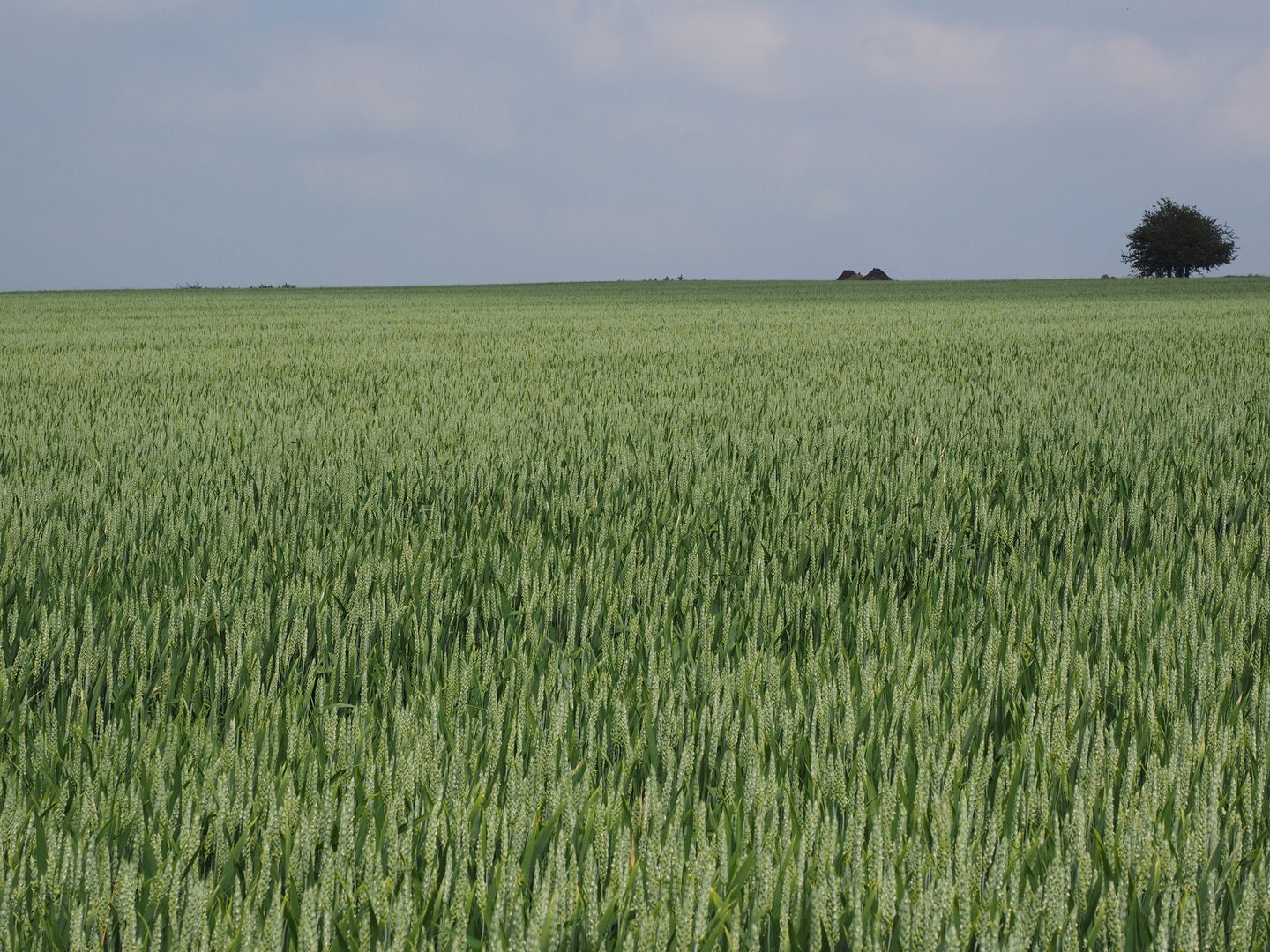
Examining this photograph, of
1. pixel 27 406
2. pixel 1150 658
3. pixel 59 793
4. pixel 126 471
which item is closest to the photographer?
pixel 59 793

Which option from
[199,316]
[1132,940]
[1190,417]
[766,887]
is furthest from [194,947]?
[199,316]

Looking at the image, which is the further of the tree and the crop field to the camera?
the tree

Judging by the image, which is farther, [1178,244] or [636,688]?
[1178,244]

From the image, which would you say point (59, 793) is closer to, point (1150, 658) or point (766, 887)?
point (766, 887)

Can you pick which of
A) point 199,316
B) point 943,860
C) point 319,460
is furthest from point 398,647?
point 199,316

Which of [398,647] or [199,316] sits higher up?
[199,316]

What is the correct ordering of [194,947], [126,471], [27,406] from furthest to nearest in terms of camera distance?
[27,406]
[126,471]
[194,947]

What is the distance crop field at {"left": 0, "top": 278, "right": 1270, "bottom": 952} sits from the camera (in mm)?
1048

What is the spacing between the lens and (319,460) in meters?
3.65

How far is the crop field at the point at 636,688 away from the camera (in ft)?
3.44

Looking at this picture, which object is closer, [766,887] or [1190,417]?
[766,887]

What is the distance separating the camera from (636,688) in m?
1.62

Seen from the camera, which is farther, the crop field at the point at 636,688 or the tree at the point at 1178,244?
the tree at the point at 1178,244

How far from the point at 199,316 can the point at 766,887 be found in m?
18.6
